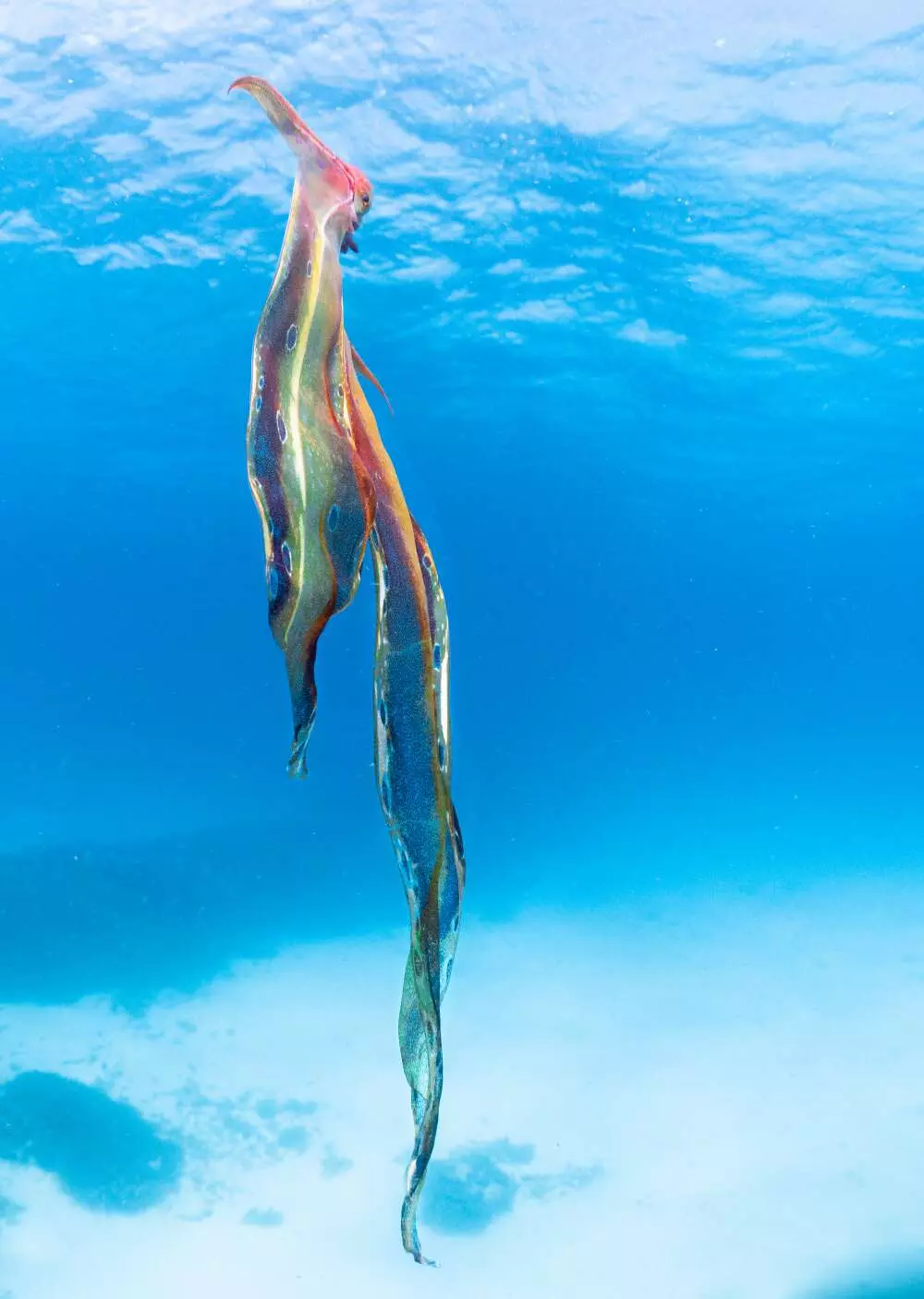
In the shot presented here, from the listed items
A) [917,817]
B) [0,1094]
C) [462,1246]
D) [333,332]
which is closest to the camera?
[333,332]

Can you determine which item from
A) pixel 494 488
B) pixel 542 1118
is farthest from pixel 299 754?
pixel 494 488

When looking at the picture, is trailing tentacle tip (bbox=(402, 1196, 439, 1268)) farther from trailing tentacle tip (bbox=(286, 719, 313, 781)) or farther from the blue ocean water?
the blue ocean water

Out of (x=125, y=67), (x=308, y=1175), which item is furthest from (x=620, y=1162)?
(x=125, y=67)

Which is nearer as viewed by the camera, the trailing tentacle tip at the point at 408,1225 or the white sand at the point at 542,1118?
the trailing tentacle tip at the point at 408,1225

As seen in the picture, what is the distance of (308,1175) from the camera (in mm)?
10766

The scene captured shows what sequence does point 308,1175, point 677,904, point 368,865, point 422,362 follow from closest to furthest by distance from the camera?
point 308,1175 → point 422,362 → point 677,904 → point 368,865

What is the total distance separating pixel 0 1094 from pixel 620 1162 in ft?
26.0

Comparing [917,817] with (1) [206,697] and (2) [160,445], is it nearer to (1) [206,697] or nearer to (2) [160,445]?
(2) [160,445]

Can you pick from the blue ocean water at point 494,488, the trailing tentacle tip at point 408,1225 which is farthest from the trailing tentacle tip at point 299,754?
the blue ocean water at point 494,488

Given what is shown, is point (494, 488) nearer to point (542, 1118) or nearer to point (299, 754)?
point (542, 1118)

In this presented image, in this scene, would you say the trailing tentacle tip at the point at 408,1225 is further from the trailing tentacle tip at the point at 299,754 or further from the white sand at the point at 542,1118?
the white sand at the point at 542,1118

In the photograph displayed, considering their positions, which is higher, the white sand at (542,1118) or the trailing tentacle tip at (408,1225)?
the trailing tentacle tip at (408,1225)

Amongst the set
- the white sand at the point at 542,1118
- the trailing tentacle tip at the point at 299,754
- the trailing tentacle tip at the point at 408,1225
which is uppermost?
the trailing tentacle tip at the point at 299,754

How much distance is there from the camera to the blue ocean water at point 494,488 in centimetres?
1009
